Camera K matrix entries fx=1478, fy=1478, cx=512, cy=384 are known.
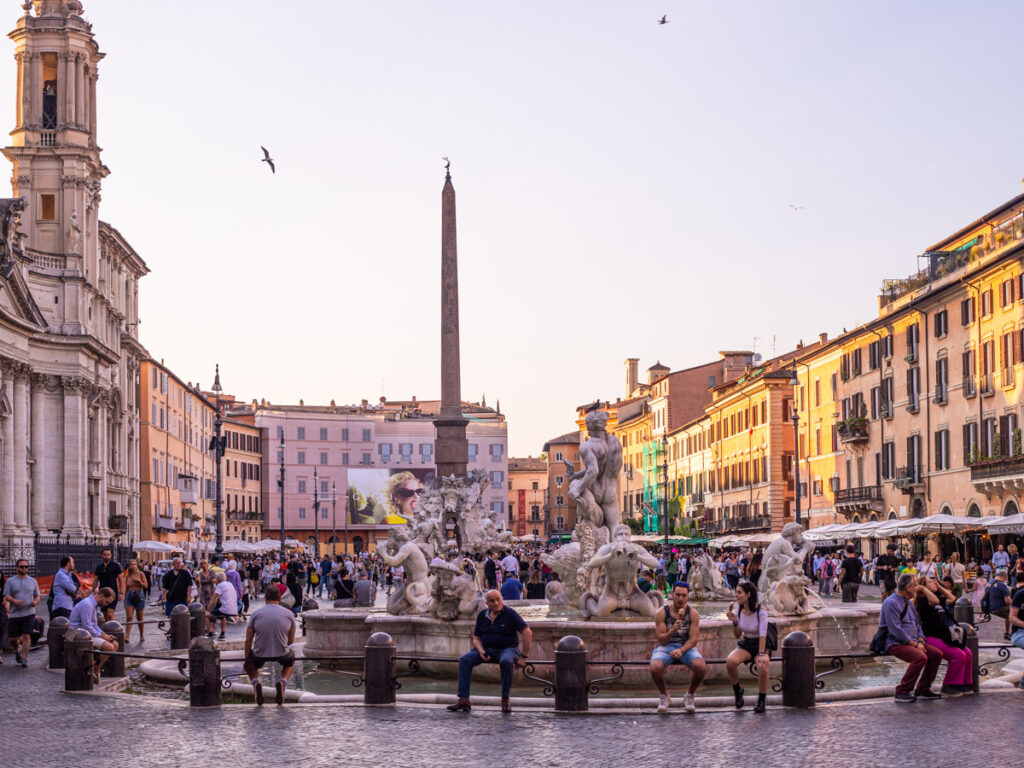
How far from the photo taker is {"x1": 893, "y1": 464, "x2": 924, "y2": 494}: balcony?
49.5 meters

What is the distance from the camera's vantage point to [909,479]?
164 ft

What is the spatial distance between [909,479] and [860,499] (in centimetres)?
571

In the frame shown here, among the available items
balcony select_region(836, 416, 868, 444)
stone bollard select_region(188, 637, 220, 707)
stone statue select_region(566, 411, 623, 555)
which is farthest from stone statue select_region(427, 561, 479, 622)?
balcony select_region(836, 416, 868, 444)

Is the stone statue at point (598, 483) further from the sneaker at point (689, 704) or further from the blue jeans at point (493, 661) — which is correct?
the sneaker at point (689, 704)

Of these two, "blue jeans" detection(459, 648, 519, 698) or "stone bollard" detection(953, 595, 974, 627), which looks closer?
"blue jeans" detection(459, 648, 519, 698)

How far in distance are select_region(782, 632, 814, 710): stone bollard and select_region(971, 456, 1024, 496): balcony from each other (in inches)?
1143

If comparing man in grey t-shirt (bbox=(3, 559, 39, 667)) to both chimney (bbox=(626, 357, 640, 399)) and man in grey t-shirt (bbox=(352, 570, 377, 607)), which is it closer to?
man in grey t-shirt (bbox=(352, 570, 377, 607))

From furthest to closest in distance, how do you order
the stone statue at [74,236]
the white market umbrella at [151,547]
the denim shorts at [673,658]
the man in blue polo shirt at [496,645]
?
1. the stone statue at [74,236]
2. the white market umbrella at [151,547]
3. the man in blue polo shirt at [496,645]
4. the denim shorts at [673,658]

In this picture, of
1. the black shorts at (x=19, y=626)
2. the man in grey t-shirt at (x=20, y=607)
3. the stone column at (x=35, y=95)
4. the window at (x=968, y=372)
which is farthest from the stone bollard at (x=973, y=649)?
the stone column at (x=35, y=95)

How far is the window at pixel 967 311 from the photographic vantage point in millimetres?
44625

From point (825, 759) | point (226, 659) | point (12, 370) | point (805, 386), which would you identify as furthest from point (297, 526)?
point (825, 759)

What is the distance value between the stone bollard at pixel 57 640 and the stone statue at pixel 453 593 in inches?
187

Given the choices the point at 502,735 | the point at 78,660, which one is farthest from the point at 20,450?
the point at 502,735

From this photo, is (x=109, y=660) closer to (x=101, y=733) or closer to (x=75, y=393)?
(x=101, y=733)
